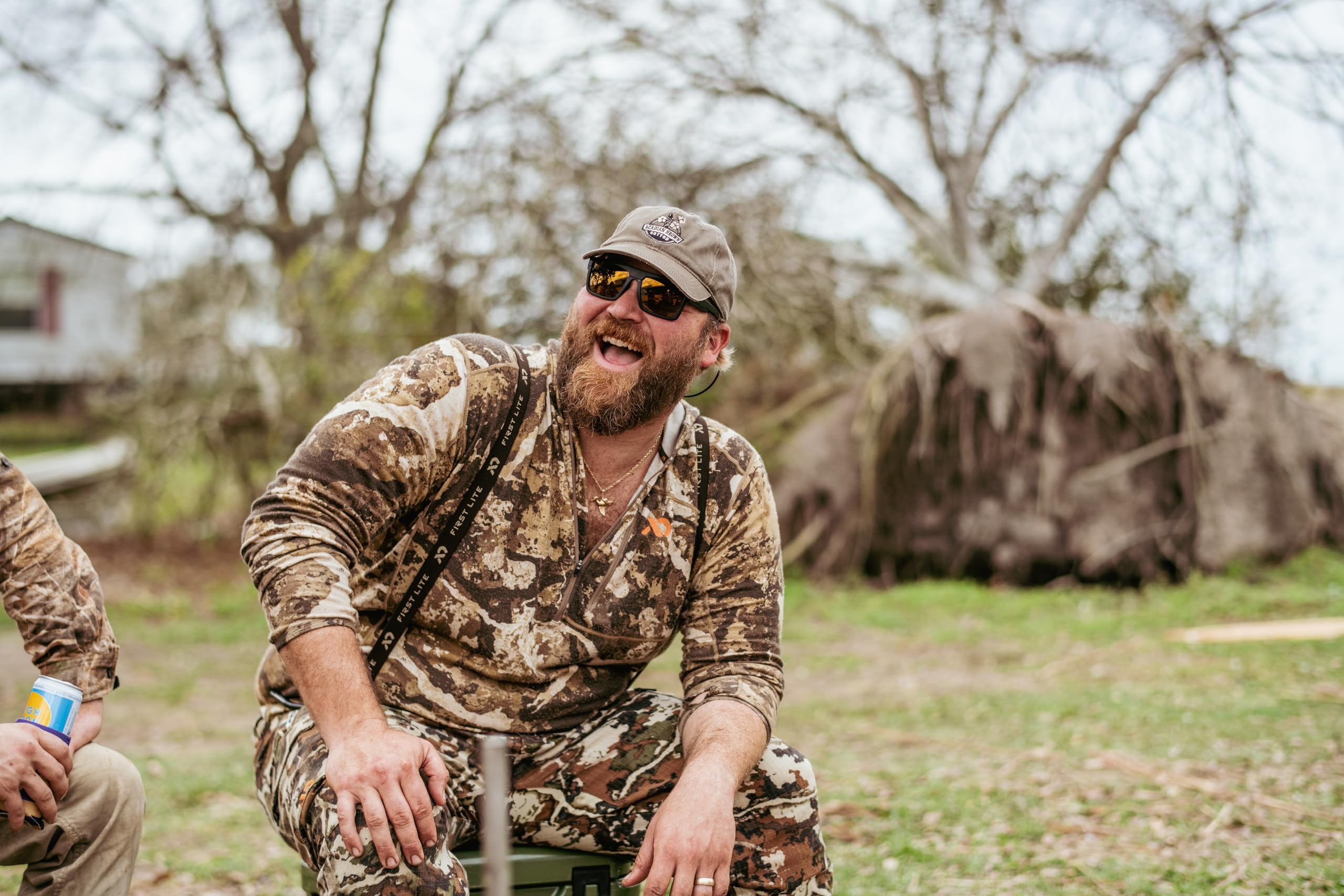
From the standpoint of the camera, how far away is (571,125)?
38.0 feet

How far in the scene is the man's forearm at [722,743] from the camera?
96.2 inches

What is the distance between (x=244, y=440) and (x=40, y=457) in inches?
527

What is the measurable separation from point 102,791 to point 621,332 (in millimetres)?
1463

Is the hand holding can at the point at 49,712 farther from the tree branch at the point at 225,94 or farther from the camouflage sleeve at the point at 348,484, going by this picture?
the tree branch at the point at 225,94

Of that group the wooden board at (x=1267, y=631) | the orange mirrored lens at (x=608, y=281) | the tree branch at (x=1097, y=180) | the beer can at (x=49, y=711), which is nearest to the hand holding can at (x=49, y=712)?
the beer can at (x=49, y=711)

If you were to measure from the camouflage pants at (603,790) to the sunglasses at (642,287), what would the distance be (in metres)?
0.95

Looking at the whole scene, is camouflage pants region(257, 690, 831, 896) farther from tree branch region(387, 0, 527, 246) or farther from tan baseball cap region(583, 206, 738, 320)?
tree branch region(387, 0, 527, 246)

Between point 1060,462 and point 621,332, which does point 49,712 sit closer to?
point 621,332

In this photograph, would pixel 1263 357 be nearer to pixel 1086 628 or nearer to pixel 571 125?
pixel 1086 628

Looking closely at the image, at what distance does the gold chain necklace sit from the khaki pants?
1.12m

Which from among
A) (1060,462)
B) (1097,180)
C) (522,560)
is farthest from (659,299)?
(1097,180)

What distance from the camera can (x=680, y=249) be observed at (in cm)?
279

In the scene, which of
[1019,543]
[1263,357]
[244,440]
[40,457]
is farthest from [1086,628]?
[40,457]

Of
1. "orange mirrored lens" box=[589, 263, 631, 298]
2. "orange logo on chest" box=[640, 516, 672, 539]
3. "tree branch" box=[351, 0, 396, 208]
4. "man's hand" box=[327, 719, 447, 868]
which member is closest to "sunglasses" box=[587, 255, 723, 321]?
"orange mirrored lens" box=[589, 263, 631, 298]
